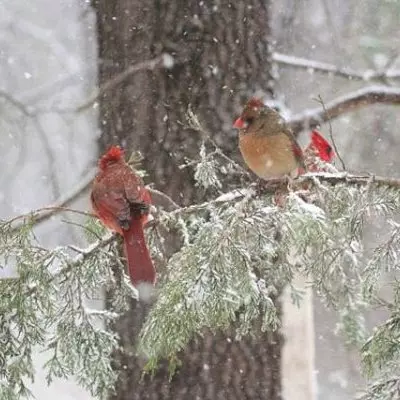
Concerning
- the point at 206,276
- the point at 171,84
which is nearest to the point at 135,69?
the point at 171,84

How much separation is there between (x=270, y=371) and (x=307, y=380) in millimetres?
914

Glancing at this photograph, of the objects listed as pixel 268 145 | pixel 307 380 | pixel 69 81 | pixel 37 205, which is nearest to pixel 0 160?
pixel 37 205

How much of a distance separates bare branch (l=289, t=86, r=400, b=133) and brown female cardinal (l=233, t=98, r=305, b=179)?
592 millimetres

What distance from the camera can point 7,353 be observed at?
1797 mm

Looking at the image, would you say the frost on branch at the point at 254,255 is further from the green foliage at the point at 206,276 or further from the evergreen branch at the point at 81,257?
the evergreen branch at the point at 81,257

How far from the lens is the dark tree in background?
255 centimetres

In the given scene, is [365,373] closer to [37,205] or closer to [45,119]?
[37,205]

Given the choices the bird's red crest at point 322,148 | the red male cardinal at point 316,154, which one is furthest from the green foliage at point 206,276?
the bird's red crest at point 322,148

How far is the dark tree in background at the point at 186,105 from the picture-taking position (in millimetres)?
2549

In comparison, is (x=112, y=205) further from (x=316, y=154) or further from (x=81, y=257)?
(x=316, y=154)

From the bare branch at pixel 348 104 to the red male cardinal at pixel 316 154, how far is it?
0.94ft

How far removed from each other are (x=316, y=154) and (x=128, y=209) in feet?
2.00

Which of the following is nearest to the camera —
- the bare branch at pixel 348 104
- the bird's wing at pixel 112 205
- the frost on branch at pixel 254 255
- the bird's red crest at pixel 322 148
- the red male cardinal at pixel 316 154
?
the frost on branch at pixel 254 255

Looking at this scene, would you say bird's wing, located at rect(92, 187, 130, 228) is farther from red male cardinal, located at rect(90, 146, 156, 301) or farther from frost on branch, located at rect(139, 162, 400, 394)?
frost on branch, located at rect(139, 162, 400, 394)
